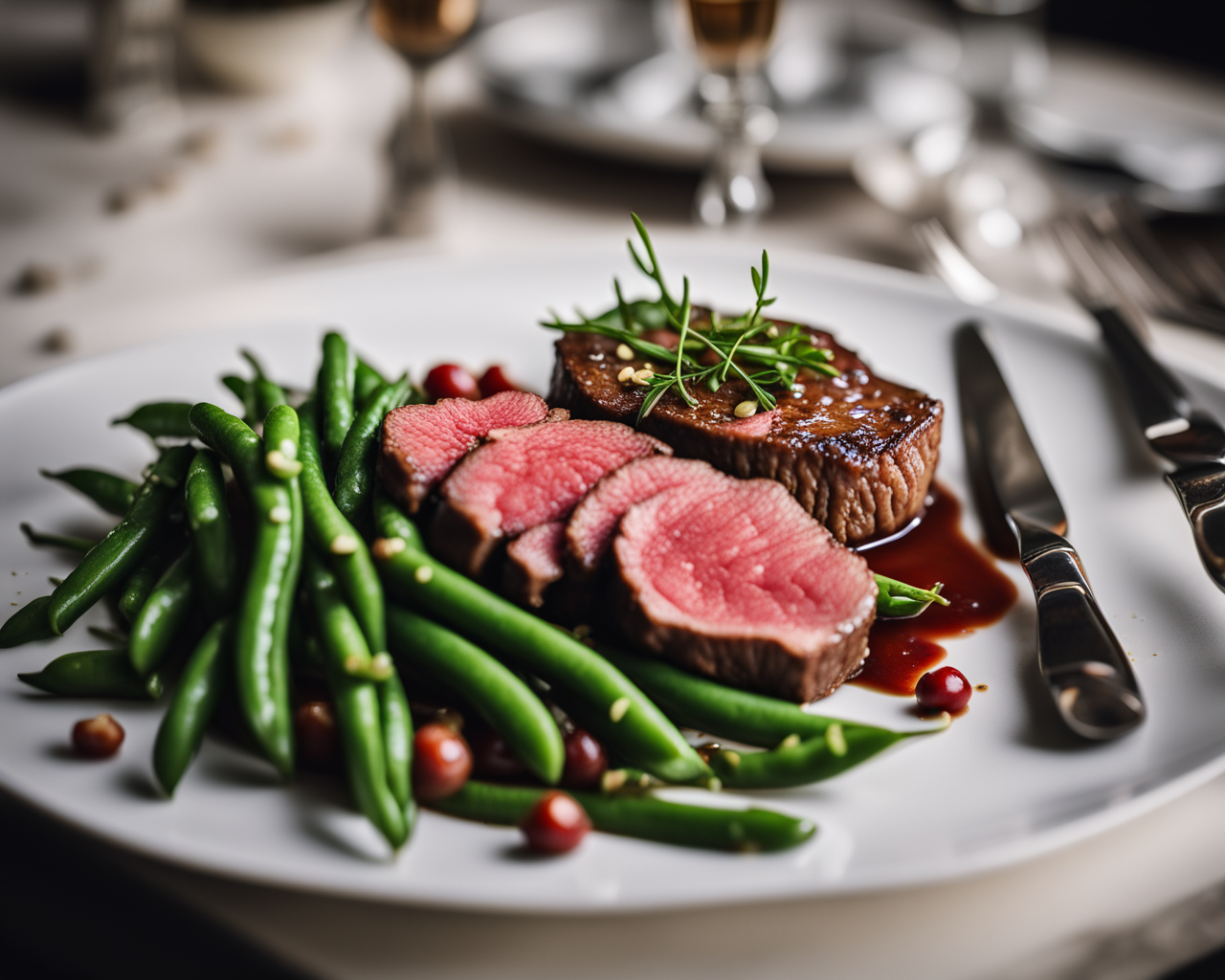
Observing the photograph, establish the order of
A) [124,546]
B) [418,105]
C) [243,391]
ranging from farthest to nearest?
1. [418,105]
2. [243,391]
3. [124,546]

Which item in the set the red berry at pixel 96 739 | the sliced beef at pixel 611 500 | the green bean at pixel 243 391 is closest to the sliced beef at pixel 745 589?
the sliced beef at pixel 611 500

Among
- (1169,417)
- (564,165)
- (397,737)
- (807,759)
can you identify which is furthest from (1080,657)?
(564,165)

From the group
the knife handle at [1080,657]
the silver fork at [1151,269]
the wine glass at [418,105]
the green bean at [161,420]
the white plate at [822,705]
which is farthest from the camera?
the wine glass at [418,105]

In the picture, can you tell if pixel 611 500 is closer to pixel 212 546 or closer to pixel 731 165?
pixel 212 546

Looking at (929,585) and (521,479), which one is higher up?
(521,479)

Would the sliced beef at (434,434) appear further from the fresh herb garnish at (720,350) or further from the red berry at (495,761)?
the red berry at (495,761)

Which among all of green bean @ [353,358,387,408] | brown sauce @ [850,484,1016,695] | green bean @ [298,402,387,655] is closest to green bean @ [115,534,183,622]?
green bean @ [298,402,387,655]

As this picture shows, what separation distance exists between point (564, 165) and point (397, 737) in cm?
402

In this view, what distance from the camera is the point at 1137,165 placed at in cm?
508

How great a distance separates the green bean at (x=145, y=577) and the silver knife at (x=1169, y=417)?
2393 mm

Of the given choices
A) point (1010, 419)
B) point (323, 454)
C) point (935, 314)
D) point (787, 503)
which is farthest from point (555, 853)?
point (935, 314)

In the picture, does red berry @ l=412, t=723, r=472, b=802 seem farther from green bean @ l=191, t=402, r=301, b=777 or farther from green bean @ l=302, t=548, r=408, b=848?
green bean @ l=191, t=402, r=301, b=777

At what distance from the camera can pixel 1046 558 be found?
2.57 meters

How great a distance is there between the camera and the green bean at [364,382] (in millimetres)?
3000
